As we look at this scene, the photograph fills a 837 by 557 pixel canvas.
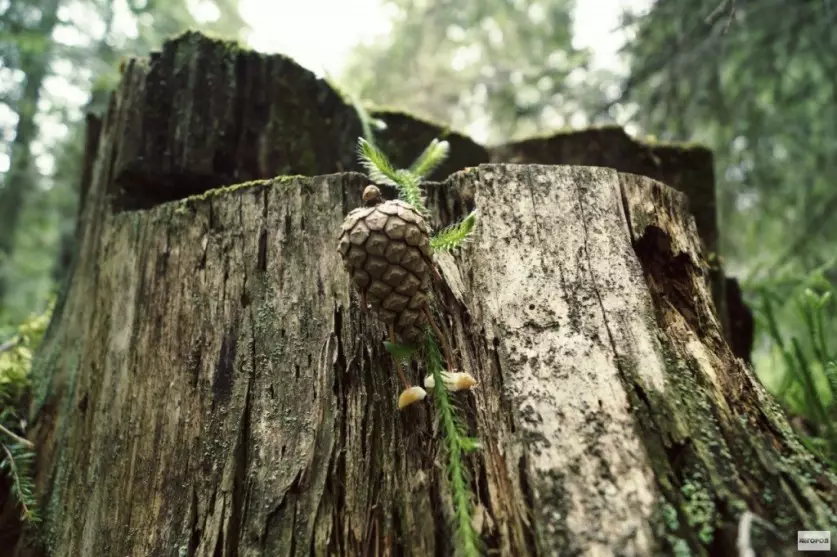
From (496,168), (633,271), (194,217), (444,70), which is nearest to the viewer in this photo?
(633,271)

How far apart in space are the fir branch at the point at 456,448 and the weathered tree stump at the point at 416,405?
0.18 ft

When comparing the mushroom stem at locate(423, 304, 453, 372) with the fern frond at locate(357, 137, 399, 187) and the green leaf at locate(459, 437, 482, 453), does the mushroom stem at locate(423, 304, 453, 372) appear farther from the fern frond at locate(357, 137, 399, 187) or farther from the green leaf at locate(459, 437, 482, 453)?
the fern frond at locate(357, 137, 399, 187)

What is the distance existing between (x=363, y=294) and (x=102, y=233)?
1.45 m

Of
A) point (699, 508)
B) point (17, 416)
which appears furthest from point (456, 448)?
point (17, 416)

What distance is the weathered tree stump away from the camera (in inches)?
50.0

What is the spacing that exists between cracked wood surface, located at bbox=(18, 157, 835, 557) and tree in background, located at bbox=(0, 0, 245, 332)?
201cm

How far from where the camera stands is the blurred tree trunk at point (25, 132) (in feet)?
13.8

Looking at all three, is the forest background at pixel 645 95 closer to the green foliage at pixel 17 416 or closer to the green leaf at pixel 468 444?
the green foliage at pixel 17 416

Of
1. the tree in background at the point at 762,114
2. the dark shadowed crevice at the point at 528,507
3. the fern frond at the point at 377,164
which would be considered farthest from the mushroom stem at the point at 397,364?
the tree in background at the point at 762,114

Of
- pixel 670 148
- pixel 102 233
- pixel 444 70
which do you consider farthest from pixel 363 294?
pixel 444 70

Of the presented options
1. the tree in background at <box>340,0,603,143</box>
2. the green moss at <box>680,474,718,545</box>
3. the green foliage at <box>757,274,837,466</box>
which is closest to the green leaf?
the green moss at <box>680,474,718,545</box>

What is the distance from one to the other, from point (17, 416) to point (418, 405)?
1.80m

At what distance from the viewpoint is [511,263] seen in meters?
1.64

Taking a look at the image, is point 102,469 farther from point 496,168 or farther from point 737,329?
point 737,329
